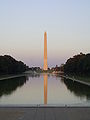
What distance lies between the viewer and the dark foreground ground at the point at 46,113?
935cm

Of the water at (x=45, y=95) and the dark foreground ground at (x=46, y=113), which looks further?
the water at (x=45, y=95)

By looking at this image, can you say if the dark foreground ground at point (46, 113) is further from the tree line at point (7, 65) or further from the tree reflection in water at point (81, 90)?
the tree line at point (7, 65)

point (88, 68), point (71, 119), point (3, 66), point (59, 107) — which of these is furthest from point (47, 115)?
point (3, 66)

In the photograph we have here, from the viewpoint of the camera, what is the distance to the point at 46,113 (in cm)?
1017

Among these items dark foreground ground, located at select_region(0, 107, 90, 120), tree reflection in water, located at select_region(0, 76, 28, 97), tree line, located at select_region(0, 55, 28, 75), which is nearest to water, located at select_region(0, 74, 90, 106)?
tree reflection in water, located at select_region(0, 76, 28, 97)

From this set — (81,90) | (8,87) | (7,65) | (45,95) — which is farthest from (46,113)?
(7,65)

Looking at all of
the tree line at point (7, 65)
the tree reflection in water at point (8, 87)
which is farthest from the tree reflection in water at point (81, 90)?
the tree line at point (7, 65)

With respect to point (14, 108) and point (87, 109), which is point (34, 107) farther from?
point (87, 109)

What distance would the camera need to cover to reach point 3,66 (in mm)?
58812

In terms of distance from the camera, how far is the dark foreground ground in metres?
9.35

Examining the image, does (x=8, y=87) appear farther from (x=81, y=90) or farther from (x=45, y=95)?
(x=45, y=95)

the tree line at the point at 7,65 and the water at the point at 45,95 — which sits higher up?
the tree line at the point at 7,65

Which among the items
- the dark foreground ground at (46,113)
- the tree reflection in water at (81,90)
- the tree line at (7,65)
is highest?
the tree line at (7,65)

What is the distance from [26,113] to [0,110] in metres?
1.41
